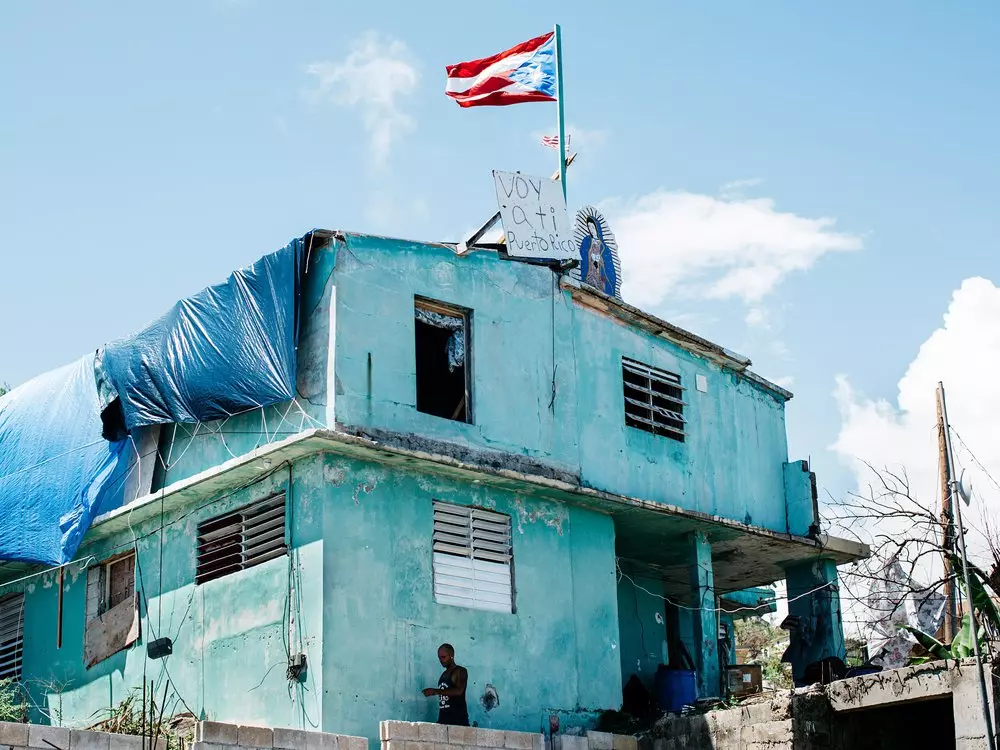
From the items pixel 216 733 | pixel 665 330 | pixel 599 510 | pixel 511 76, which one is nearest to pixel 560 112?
pixel 511 76

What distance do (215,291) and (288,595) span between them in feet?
11.7

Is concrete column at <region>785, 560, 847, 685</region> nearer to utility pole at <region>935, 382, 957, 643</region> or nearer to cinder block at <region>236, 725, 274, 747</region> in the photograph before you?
utility pole at <region>935, 382, 957, 643</region>

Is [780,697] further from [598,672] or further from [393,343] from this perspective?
[393,343]

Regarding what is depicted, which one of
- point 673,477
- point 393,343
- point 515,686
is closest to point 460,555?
point 515,686

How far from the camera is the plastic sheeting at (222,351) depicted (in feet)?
47.5

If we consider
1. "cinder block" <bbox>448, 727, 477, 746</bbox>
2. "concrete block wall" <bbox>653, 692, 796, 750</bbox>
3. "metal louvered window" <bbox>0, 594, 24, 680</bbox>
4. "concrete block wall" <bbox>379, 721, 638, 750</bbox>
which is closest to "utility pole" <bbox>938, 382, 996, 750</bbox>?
"concrete block wall" <bbox>653, 692, 796, 750</bbox>

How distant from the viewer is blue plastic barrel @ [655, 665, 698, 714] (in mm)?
16984

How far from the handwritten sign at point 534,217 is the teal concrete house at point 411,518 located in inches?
12.5

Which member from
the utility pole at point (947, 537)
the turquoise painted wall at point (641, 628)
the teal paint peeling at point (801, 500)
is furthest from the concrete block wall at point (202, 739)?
the teal paint peeling at point (801, 500)

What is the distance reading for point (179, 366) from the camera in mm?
15117

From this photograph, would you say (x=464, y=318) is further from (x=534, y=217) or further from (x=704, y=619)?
(x=704, y=619)

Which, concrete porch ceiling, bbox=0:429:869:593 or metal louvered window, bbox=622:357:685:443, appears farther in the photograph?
metal louvered window, bbox=622:357:685:443

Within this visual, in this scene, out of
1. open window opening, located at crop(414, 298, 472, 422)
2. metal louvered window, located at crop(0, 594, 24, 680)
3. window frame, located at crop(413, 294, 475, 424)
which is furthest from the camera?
metal louvered window, located at crop(0, 594, 24, 680)

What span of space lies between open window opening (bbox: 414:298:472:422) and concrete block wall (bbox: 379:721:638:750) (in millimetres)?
3663
